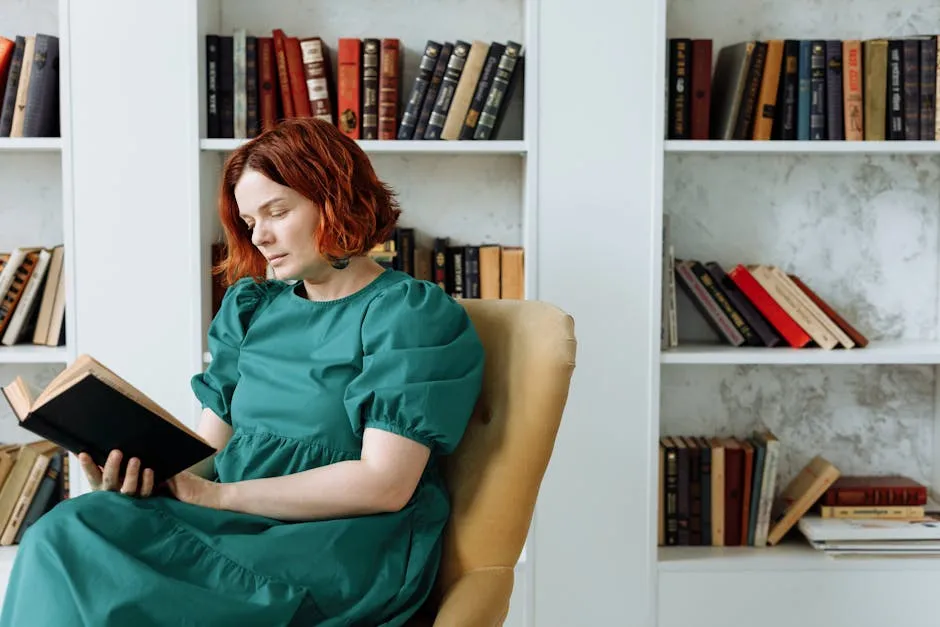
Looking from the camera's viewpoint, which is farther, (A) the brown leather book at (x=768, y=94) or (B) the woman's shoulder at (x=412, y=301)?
(A) the brown leather book at (x=768, y=94)

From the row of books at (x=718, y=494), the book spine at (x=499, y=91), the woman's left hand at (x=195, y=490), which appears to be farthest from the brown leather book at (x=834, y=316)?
the woman's left hand at (x=195, y=490)

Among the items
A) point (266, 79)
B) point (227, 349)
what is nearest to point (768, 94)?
point (266, 79)

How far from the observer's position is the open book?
118cm

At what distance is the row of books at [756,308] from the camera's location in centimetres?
222

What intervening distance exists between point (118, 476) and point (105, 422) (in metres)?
0.09

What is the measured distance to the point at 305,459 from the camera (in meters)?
1.41

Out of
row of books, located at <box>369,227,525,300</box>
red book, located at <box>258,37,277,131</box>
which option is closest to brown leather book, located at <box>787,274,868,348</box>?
row of books, located at <box>369,227,525,300</box>

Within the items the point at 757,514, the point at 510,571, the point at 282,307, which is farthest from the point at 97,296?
the point at 757,514

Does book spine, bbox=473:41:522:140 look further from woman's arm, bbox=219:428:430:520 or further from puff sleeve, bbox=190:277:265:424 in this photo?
woman's arm, bbox=219:428:430:520

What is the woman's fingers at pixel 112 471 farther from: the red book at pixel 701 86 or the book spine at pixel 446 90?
the red book at pixel 701 86

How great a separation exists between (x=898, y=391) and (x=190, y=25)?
5.88 feet

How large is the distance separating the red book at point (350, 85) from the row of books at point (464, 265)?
0.85 ft

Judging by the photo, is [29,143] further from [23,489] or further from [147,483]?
[147,483]

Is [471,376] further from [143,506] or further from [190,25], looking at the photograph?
[190,25]
